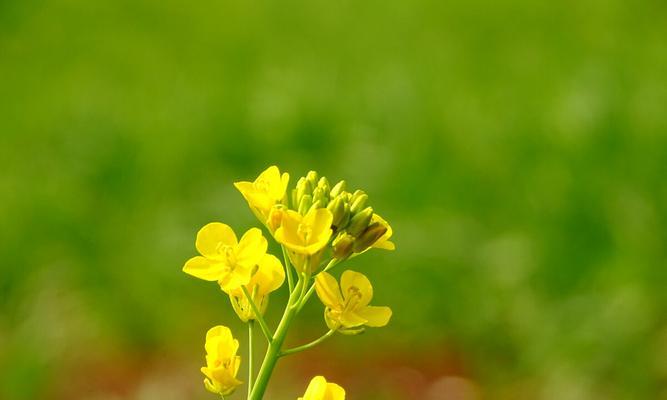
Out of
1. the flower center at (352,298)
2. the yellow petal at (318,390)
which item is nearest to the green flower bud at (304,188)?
the flower center at (352,298)

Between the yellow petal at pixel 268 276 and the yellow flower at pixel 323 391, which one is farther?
the yellow petal at pixel 268 276

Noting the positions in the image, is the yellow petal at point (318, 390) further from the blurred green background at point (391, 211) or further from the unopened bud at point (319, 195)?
the blurred green background at point (391, 211)

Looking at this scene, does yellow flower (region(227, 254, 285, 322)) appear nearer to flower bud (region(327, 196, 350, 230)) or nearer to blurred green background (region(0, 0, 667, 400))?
flower bud (region(327, 196, 350, 230))

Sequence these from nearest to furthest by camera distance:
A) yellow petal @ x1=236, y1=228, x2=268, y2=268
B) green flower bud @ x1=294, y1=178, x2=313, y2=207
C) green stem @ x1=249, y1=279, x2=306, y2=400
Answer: green stem @ x1=249, y1=279, x2=306, y2=400, yellow petal @ x1=236, y1=228, x2=268, y2=268, green flower bud @ x1=294, y1=178, x2=313, y2=207

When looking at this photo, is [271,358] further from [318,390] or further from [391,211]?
[391,211]

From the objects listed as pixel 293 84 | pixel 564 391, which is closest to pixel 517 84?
pixel 293 84

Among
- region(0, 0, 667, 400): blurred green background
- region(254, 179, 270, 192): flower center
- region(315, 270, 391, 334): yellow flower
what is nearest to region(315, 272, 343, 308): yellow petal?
region(315, 270, 391, 334): yellow flower
